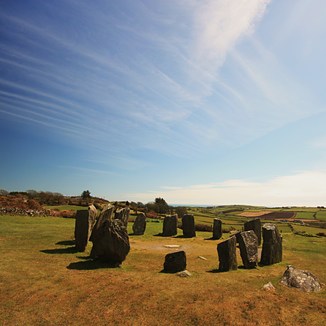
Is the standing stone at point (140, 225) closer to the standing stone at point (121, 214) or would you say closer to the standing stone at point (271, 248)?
the standing stone at point (121, 214)

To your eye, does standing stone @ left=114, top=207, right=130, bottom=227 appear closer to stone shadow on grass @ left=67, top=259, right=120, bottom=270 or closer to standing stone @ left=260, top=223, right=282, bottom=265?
stone shadow on grass @ left=67, top=259, right=120, bottom=270

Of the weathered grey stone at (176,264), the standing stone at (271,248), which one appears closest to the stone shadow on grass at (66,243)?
the weathered grey stone at (176,264)

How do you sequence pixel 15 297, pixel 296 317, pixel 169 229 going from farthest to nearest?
1. pixel 169 229
2. pixel 15 297
3. pixel 296 317

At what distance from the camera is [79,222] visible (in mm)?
17875

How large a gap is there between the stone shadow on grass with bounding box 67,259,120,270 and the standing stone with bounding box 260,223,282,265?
9018mm

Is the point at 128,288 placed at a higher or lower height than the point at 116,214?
lower

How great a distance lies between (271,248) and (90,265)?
35.5 ft

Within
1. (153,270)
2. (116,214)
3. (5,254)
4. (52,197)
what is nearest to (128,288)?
(153,270)

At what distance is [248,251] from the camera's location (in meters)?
15.4

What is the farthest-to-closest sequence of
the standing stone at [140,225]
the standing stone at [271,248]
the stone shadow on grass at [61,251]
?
the standing stone at [140,225] < the standing stone at [271,248] < the stone shadow on grass at [61,251]

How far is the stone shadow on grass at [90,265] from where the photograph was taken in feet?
44.5

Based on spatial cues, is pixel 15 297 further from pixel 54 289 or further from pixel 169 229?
pixel 169 229

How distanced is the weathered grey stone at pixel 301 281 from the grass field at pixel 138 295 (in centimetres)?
40

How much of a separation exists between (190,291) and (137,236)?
18.0m
